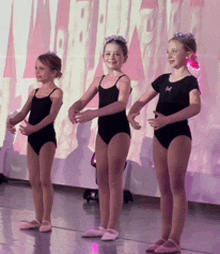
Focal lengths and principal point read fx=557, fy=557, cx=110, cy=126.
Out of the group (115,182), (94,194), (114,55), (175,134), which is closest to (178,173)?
(175,134)

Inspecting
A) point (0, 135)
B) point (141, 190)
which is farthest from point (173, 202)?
point (0, 135)

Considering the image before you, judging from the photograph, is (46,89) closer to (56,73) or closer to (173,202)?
(56,73)

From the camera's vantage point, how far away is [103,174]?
3545 mm

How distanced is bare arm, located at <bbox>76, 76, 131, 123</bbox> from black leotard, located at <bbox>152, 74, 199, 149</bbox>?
0.31 metres

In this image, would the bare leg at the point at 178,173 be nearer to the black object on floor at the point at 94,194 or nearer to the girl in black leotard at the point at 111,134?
the girl in black leotard at the point at 111,134

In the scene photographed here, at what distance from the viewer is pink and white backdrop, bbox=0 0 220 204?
5086mm

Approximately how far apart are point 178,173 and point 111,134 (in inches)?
21.6

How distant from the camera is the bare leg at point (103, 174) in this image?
349 cm

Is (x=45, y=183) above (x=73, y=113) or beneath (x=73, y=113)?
beneath

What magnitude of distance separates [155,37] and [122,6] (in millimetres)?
531

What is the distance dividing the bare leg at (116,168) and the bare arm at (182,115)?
43cm

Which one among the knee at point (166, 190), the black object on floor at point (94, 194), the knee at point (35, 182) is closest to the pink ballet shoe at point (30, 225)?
the knee at point (35, 182)

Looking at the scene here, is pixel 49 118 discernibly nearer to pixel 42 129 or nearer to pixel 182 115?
pixel 42 129

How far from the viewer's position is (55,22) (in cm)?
610
